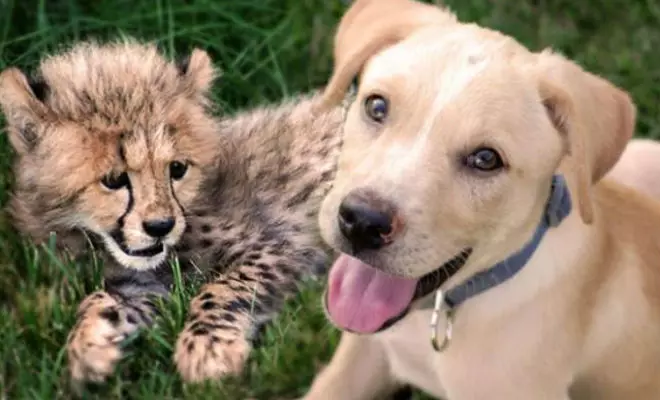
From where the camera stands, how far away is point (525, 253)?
8.59 feet

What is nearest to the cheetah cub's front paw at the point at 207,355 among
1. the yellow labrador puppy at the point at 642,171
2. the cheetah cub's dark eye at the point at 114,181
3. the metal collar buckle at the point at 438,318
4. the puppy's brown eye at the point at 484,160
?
the cheetah cub's dark eye at the point at 114,181

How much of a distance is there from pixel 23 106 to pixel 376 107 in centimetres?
107

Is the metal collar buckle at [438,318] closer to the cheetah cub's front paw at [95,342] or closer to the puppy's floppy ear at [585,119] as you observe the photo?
the puppy's floppy ear at [585,119]

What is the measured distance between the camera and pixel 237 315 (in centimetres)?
314

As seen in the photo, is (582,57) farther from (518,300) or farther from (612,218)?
(518,300)

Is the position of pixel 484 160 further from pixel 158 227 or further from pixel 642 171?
pixel 642 171

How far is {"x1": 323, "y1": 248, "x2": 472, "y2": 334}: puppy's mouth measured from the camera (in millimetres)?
2572

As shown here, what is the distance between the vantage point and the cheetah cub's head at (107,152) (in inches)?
120

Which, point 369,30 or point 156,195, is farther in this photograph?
point 156,195

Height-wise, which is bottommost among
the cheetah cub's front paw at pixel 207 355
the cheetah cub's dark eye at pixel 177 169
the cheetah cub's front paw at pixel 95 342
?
the cheetah cub's front paw at pixel 207 355

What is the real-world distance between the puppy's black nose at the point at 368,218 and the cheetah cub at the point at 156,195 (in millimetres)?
809

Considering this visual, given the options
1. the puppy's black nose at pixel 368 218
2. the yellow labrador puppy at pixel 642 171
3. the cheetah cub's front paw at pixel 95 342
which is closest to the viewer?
the puppy's black nose at pixel 368 218

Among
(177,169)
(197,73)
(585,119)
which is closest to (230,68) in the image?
(197,73)

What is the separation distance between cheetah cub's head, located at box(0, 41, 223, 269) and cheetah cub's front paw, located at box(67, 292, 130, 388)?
0.49 feet
